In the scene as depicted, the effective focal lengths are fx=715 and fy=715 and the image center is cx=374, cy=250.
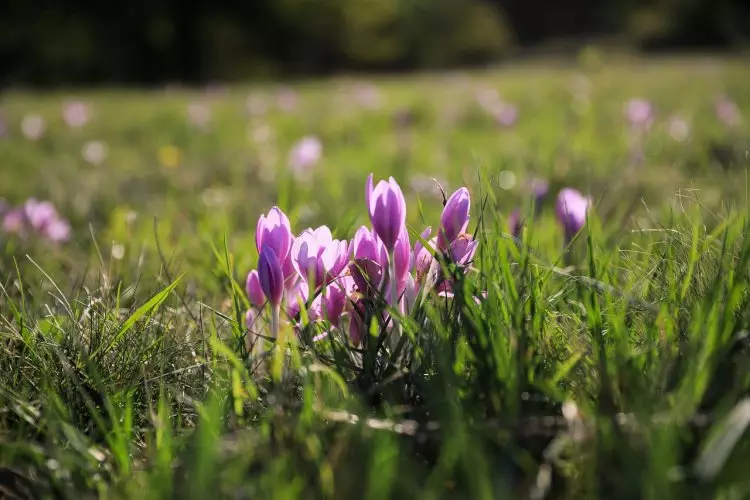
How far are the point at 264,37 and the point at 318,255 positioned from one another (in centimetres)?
2341

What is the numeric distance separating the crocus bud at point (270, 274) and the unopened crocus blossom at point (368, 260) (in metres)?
0.12

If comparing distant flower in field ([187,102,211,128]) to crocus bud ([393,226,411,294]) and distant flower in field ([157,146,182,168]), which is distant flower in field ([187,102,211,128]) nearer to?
distant flower in field ([157,146,182,168])

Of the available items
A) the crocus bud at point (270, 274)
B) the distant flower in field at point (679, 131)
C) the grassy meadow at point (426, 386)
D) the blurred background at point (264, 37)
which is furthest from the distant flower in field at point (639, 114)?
the blurred background at point (264, 37)

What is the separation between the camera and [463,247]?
1.20 m

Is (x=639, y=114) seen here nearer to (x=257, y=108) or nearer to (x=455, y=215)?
(x=455, y=215)

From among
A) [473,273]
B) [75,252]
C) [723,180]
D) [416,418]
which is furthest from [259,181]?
[416,418]

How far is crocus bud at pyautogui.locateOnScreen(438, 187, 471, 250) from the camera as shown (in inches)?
46.8

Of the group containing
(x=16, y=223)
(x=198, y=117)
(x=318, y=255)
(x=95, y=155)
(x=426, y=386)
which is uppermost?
(x=318, y=255)

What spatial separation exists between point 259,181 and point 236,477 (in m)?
3.62

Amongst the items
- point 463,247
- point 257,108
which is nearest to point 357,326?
point 463,247

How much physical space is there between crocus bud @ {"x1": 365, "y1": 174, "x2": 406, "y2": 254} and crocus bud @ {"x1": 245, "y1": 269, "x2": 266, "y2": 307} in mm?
281

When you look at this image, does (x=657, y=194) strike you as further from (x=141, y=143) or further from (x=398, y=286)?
(x=141, y=143)

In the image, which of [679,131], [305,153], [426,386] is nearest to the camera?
[426,386]

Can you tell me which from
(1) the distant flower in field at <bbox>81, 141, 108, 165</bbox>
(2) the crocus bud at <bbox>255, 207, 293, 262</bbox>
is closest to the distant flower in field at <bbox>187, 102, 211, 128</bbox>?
(1) the distant flower in field at <bbox>81, 141, 108, 165</bbox>
